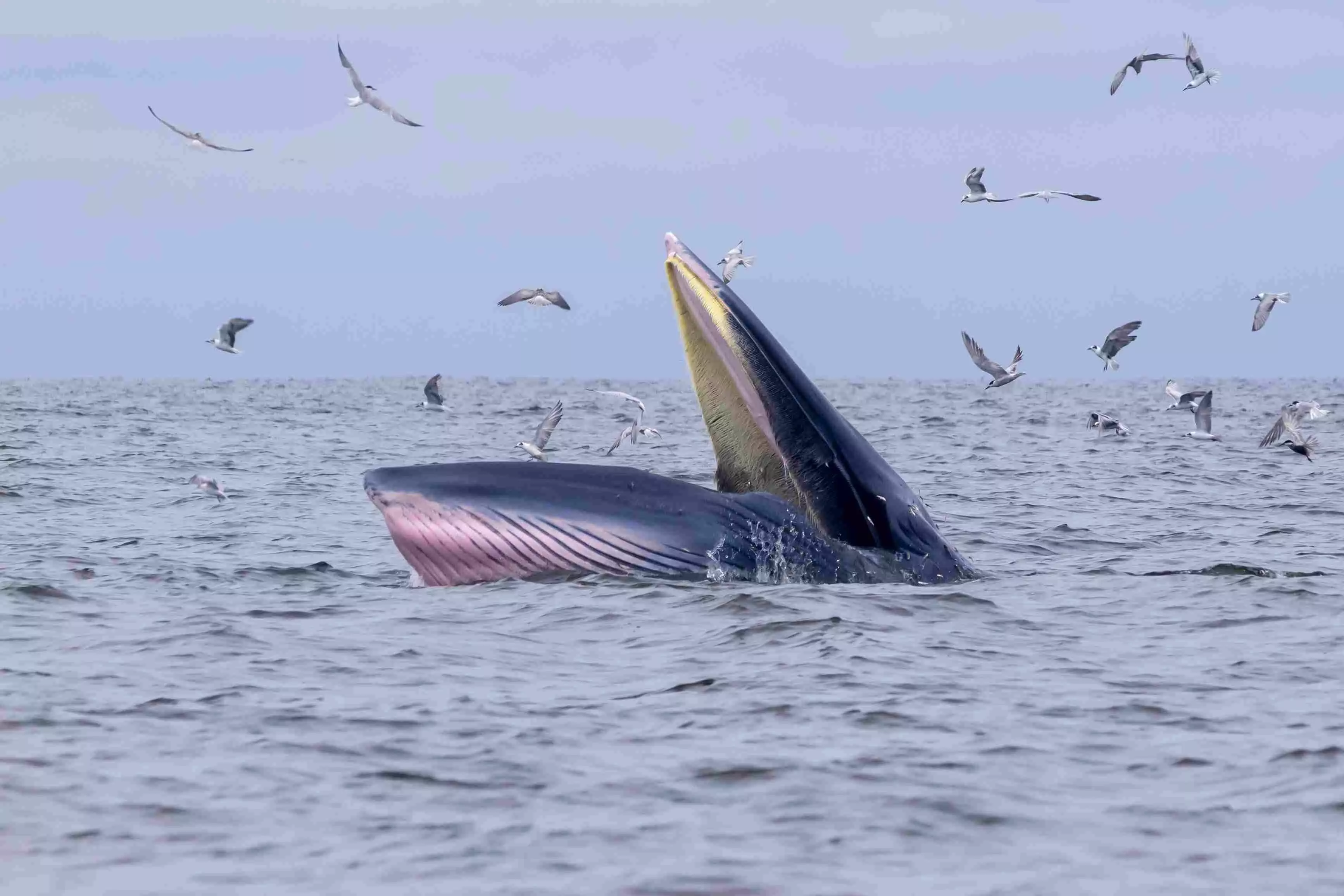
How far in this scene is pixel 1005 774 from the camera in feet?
22.8

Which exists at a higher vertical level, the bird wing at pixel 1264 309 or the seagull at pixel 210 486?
the bird wing at pixel 1264 309

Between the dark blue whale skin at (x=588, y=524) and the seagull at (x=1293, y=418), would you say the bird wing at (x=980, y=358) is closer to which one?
the seagull at (x=1293, y=418)

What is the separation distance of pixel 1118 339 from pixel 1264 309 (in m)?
3.38

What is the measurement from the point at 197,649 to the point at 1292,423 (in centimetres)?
1991

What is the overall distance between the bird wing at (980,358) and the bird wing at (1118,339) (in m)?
1.73

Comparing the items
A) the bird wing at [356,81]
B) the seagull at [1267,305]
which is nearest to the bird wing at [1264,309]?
the seagull at [1267,305]

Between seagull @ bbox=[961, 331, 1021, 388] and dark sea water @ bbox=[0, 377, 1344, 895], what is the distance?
31.5 feet

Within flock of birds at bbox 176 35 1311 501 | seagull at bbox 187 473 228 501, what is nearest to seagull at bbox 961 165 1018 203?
flock of birds at bbox 176 35 1311 501

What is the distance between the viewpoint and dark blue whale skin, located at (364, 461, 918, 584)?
955cm

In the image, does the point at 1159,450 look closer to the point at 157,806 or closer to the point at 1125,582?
the point at 1125,582

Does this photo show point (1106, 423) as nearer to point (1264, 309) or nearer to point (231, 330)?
point (1264, 309)

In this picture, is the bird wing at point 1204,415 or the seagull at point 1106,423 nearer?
the bird wing at point 1204,415

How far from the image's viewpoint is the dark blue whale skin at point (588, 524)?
9547 millimetres

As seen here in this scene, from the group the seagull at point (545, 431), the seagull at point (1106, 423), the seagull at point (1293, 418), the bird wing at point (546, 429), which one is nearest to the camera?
the seagull at point (1293, 418)
